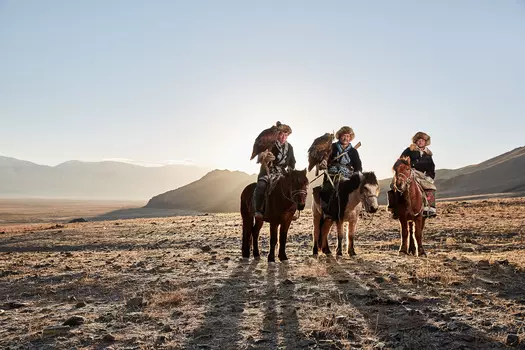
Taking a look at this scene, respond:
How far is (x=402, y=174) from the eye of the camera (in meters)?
11.7

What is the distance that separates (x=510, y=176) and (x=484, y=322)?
107 meters

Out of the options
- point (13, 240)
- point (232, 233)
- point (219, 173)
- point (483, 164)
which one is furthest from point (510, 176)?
point (13, 240)

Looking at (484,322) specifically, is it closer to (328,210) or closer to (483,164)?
(328,210)

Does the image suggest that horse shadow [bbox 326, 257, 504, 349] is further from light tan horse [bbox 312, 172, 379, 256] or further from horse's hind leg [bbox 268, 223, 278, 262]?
light tan horse [bbox 312, 172, 379, 256]

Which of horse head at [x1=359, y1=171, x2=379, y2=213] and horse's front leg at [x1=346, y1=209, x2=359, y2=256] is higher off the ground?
horse head at [x1=359, y1=171, x2=379, y2=213]

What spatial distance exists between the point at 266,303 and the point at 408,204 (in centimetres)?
668

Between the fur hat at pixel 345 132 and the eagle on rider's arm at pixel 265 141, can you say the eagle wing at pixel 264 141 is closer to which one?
the eagle on rider's arm at pixel 265 141

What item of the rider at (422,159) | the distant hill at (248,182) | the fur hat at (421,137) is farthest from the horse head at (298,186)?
the distant hill at (248,182)

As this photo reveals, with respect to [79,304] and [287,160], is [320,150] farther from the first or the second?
[79,304]

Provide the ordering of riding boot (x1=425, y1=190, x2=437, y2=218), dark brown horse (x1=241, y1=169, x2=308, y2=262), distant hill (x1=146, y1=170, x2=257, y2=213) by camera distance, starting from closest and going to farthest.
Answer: dark brown horse (x1=241, y1=169, x2=308, y2=262) < riding boot (x1=425, y1=190, x2=437, y2=218) < distant hill (x1=146, y1=170, x2=257, y2=213)

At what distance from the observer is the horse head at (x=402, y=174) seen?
11.7 m

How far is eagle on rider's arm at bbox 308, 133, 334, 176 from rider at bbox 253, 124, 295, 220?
1.85ft

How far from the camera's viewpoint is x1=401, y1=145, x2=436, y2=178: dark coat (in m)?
12.8

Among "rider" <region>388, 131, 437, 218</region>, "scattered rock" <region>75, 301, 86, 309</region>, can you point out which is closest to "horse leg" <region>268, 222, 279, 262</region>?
"rider" <region>388, 131, 437, 218</region>
